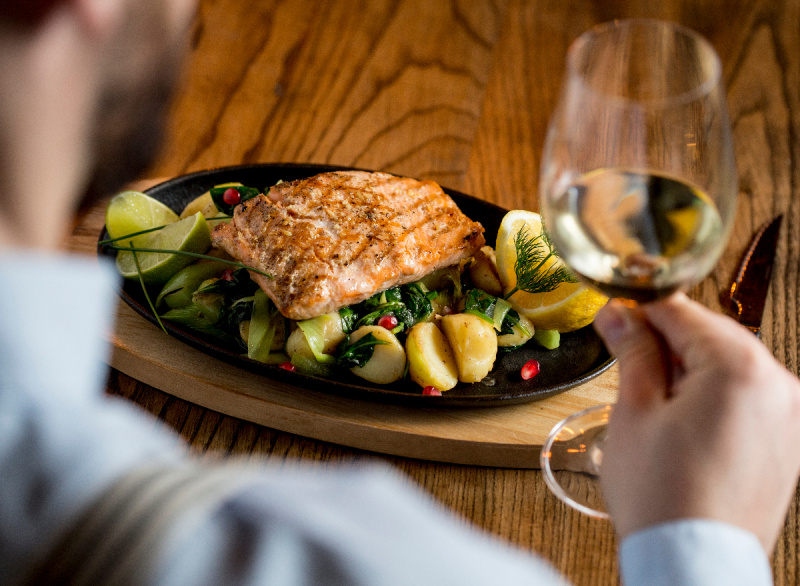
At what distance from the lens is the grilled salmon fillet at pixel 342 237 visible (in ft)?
7.14

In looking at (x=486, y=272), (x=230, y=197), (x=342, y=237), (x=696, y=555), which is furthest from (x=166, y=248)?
(x=696, y=555)

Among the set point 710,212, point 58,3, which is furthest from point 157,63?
point 710,212

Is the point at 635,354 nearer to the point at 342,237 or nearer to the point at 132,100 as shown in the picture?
the point at 132,100

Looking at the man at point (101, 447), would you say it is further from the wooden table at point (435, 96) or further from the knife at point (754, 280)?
the knife at point (754, 280)

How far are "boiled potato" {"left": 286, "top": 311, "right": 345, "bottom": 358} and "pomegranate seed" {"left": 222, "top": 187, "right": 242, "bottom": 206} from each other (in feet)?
2.09

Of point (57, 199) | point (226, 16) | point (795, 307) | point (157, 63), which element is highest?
point (157, 63)

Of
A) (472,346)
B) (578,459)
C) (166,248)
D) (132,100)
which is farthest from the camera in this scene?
(166,248)

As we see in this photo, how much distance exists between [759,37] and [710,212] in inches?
130

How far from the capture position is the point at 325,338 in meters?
2.16

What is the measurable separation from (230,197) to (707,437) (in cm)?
189

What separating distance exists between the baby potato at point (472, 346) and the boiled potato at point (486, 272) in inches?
11.3

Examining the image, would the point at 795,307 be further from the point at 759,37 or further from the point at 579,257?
the point at 759,37

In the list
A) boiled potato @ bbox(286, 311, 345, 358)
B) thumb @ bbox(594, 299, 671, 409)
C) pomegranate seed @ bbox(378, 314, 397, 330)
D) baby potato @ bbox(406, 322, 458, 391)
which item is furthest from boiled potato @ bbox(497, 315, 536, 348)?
thumb @ bbox(594, 299, 671, 409)

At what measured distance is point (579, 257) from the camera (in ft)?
4.36
